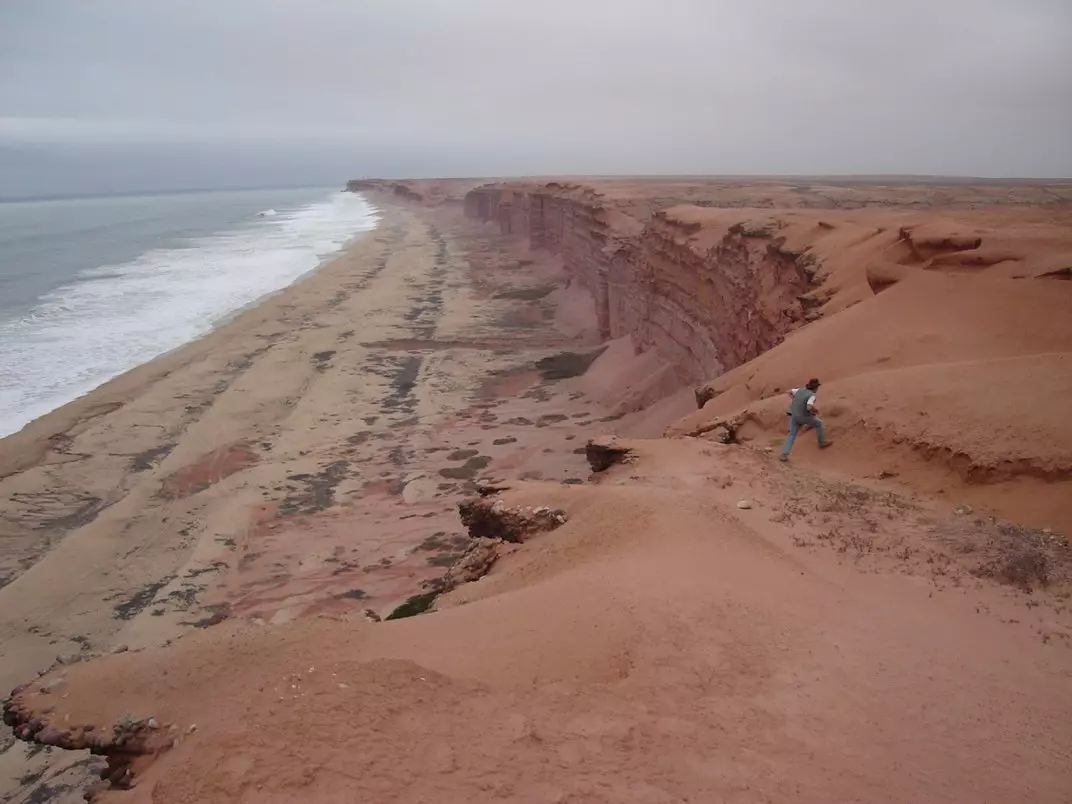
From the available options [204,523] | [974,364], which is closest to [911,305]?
[974,364]

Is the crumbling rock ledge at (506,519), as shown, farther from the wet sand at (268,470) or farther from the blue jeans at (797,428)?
the blue jeans at (797,428)

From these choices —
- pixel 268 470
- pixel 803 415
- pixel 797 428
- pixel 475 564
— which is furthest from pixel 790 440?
pixel 268 470

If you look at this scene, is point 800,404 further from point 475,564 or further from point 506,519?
point 475,564

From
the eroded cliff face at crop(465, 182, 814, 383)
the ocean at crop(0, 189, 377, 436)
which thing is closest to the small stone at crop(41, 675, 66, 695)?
the eroded cliff face at crop(465, 182, 814, 383)

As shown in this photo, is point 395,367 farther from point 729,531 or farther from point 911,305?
point 729,531

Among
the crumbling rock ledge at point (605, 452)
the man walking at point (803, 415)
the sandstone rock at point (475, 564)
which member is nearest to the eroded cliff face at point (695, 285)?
the man walking at point (803, 415)

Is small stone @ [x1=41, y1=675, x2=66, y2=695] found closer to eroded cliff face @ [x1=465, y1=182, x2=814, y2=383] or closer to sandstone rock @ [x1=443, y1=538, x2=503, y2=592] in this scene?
sandstone rock @ [x1=443, y1=538, x2=503, y2=592]

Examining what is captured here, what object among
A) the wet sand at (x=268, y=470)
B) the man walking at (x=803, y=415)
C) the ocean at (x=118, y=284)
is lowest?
the wet sand at (x=268, y=470)
